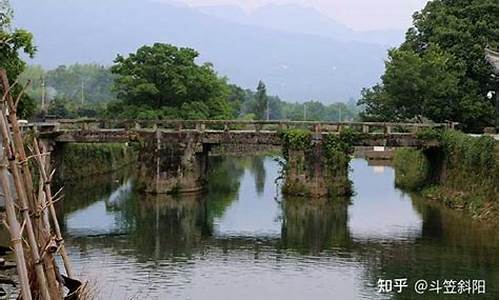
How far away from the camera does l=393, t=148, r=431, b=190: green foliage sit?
42906 mm

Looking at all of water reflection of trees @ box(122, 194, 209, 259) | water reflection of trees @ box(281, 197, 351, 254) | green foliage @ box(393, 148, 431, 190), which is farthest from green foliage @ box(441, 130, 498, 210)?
water reflection of trees @ box(122, 194, 209, 259)

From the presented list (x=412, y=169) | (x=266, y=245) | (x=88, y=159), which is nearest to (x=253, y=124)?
(x=412, y=169)

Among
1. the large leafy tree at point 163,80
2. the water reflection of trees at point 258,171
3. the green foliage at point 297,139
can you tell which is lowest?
the water reflection of trees at point 258,171

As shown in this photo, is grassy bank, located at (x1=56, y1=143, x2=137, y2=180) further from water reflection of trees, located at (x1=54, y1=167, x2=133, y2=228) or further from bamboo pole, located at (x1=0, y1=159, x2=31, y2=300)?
bamboo pole, located at (x1=0, y1=159, x2=31, y2=300)

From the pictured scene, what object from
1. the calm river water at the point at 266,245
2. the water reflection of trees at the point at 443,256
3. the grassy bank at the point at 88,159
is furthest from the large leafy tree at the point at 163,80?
the water reflection of trees at the point at 443,256

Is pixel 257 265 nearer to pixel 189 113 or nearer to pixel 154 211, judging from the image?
pixel 154 211

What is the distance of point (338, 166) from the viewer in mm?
37469

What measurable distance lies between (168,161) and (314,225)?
35.0 ft

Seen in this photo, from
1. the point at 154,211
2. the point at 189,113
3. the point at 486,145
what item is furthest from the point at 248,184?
the point at 486,145

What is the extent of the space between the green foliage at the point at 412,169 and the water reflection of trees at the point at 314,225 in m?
7.57

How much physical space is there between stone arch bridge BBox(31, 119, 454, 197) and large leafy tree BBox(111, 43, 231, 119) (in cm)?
712

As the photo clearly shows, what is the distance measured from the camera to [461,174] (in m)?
35.3

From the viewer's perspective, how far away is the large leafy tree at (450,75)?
137ft

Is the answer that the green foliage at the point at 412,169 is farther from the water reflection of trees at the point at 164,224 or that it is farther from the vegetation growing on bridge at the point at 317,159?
the water reflection of trees at the point at 164,224
